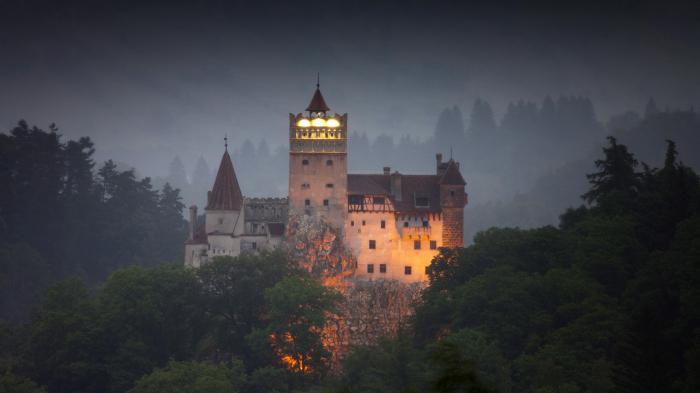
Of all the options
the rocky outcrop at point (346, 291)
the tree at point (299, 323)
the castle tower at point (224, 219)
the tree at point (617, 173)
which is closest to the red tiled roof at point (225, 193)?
the castle tower at point (224, 219)

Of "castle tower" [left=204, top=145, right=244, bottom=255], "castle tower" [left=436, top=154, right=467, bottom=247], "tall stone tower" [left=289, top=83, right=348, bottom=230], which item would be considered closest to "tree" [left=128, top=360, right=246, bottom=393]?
"castle tower" [left=204, top=145, right=244, bottom=255]

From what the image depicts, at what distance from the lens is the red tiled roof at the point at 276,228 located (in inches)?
3637

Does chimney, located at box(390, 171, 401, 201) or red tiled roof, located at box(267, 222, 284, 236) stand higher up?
chimney, located at box(390, 171, 401, 201)

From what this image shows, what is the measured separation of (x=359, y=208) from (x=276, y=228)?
21.3 ft

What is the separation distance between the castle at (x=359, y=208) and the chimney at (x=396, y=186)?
0.25ft

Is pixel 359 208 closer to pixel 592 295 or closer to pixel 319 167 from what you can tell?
pixel 319 167

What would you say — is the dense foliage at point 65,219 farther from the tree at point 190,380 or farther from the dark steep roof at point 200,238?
the tree at point 190,380

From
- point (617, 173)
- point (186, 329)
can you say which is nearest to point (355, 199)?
point (186, 329)

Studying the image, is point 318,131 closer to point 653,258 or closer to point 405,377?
point 405,377

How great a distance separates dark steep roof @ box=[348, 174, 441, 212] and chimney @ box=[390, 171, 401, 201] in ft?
0.84

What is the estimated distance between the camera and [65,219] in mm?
134875

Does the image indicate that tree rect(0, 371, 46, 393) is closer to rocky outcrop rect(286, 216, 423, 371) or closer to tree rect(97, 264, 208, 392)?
tree rect(97, 264, 208, 392)

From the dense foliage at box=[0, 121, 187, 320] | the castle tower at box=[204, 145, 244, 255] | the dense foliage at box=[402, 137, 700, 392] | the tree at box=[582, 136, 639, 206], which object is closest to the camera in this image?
the dense foliage at box=[402, 137, 700, 392]

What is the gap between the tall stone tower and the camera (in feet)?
300
